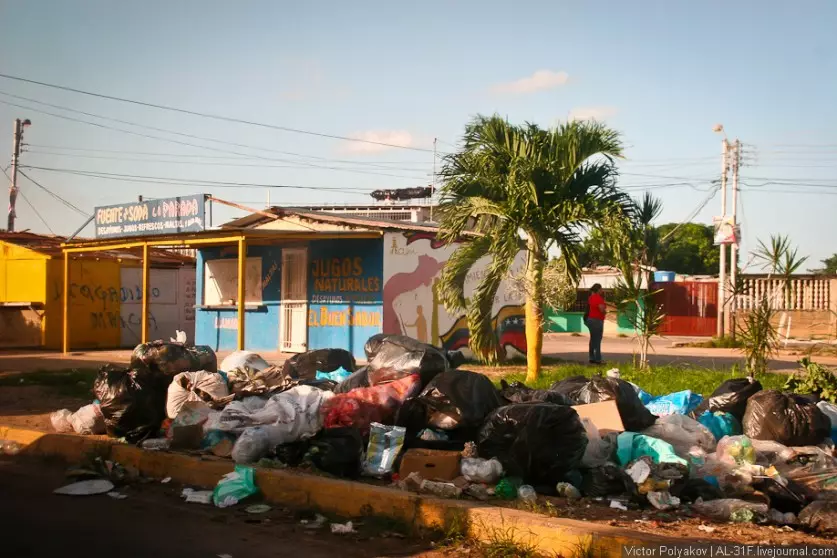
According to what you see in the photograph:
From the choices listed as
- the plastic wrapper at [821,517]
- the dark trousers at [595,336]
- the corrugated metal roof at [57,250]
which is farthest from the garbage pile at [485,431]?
the corrugated metal roof at [57,250]

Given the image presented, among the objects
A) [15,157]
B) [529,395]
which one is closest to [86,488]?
[529,395]

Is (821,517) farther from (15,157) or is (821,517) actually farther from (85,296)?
(15,157)

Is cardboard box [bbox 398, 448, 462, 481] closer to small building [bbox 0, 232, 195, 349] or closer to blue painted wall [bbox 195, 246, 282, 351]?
blue painted wall [bbox 195, 246, 282, 351]

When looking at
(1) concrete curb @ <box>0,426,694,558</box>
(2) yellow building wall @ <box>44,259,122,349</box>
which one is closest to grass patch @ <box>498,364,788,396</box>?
(1) concrete curb @ <box>0,426,694,558</box>

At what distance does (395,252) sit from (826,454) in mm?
10019

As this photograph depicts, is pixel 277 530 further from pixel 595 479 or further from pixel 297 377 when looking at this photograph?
pixel 297 377

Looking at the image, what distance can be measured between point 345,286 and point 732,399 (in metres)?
9.57

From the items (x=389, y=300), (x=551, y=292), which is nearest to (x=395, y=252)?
(x=389, y=300)

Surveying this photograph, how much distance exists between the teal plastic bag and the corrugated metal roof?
16.5m

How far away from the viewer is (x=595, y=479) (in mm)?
5965

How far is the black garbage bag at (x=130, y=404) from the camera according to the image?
7871 mm

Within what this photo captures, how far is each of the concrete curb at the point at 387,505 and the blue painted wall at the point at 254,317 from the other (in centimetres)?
950

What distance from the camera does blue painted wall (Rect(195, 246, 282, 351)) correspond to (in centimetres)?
1741

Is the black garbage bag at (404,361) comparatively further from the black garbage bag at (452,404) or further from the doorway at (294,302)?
the doorway at (294,302)
